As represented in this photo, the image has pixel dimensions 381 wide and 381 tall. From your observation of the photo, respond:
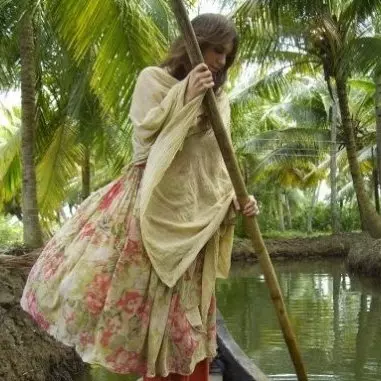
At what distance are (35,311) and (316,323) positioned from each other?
16.3ft

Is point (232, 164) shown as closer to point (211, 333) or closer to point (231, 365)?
point (211, 333)

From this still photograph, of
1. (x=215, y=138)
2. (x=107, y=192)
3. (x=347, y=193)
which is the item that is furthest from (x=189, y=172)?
(x=347, y=193)

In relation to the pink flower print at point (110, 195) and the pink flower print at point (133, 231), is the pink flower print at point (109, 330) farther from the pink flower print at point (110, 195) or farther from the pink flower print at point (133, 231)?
the pink flower print at point (110, 195)

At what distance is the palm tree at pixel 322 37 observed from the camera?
8.34 m

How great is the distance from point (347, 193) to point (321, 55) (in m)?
8.76

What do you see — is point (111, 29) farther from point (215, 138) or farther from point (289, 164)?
point (289, 164)

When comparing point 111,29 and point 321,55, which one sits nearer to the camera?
point 111,29

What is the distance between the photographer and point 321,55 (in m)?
12.4

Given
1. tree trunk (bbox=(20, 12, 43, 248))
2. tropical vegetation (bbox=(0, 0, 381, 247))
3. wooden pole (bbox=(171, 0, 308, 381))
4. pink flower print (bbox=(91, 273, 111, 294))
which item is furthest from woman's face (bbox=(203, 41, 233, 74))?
tree trunk (bbox=(20, 12, 43, 248))

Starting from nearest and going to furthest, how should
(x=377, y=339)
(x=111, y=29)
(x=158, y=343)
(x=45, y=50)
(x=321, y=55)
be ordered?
(x=158, y=343), (x=111, y=29), (x=377, y=339), (x=45, y=50), (x=321, y=55)

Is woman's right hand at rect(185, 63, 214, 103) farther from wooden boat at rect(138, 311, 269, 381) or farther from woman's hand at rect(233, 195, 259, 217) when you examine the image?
wooden boat at rect(138, 311, 269, 381)

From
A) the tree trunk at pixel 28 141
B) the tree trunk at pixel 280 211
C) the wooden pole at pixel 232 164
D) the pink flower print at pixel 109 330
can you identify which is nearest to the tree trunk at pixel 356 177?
the tree trunk at pixel 28 141

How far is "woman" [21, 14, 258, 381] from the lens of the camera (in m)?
1.79

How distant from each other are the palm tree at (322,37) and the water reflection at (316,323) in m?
3.20
